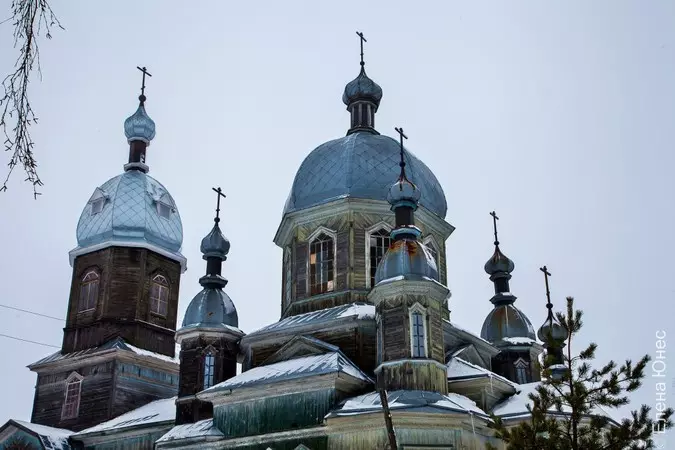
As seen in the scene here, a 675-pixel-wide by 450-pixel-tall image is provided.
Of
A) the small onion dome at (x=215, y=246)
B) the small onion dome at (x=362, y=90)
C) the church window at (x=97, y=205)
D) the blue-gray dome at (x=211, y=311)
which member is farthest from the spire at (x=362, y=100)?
the church window at (x=97, y=205)

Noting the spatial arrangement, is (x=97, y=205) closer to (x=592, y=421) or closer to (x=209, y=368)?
(x=209, y=368)

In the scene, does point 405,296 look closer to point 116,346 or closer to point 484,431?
point 484,431

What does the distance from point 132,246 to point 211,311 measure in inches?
239

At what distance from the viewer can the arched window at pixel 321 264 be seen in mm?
21203

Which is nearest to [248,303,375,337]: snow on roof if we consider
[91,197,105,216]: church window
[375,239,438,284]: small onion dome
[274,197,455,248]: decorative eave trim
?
[375,239,438,284]: small onion dome

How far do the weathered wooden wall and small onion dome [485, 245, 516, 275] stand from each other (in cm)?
1085

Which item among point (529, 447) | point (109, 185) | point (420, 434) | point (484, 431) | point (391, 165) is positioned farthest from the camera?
point (109, 185)

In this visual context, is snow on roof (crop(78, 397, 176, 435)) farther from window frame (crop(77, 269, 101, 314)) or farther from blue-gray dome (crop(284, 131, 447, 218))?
blue-gray dome (crop(284, 131, 447, 218))

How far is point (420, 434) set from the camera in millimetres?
16047

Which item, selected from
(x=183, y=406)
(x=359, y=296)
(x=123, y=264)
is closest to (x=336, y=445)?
(x=359, y=296)

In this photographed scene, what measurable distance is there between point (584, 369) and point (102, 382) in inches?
716

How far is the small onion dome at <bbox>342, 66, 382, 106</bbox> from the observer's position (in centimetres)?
2480

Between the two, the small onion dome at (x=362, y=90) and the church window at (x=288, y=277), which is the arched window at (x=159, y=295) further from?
the small onion dome at (x=362, y=90)

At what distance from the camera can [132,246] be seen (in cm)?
2686
